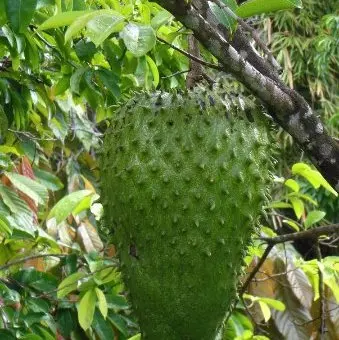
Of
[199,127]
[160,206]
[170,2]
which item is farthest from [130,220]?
[170,2]

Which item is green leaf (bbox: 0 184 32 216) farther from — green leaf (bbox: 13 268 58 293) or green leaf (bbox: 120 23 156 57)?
green leaf (bbox: 120 23 156 57)

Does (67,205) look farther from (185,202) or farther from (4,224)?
(185,202)

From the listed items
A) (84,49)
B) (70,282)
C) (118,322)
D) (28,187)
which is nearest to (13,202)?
(28,187)

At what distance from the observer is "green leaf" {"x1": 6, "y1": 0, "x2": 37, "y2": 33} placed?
3.03ft

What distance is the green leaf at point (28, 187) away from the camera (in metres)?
1.82

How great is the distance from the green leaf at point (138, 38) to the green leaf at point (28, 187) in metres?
0.94

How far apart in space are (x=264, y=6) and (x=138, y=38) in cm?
18

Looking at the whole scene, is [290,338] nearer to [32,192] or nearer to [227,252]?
[32,192]

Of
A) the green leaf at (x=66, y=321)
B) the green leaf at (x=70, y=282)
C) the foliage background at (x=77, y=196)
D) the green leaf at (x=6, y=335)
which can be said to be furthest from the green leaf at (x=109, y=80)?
the green leaf at (x=66, y=321)

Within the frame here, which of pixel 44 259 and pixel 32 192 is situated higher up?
pixel 32 192

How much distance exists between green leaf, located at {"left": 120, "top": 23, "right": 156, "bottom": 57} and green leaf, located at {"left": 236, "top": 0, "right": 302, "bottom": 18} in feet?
0.42

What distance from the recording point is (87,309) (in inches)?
63.2

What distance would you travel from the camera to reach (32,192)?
6.02ft

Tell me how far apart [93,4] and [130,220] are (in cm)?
69
